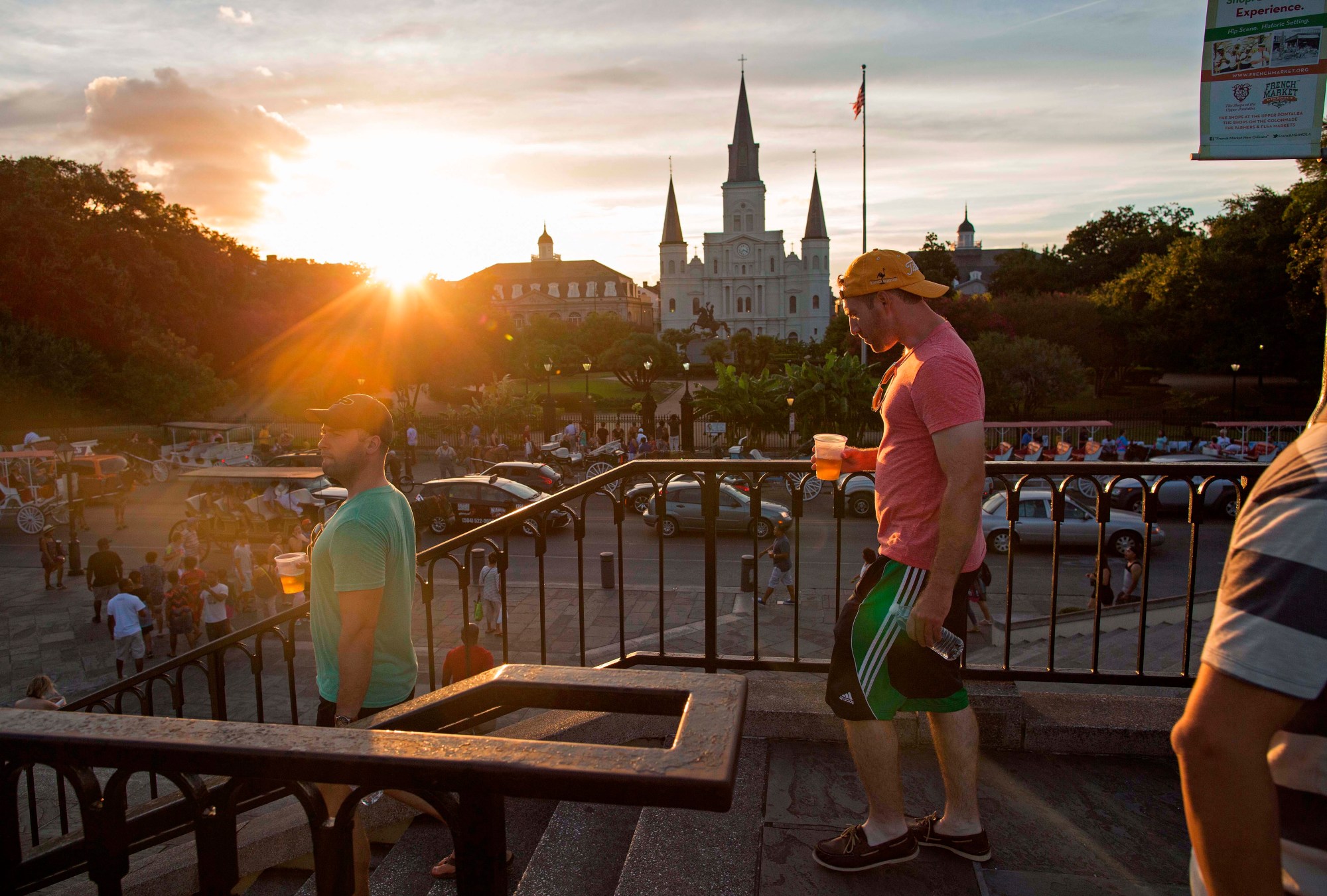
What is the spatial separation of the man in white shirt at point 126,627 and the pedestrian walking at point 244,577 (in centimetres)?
302

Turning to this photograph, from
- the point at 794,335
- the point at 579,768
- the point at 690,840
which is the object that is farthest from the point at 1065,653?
the point at 794,335

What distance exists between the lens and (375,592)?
2896 mm

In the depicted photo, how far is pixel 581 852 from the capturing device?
3.00 metres

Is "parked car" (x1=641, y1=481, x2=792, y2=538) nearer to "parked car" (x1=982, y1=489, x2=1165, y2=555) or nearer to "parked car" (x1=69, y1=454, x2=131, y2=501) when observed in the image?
"parked car" (x1=982, y1=489, x2=1165, y2=555)

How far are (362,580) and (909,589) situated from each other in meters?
1.84

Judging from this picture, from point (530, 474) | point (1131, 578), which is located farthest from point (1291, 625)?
point (530, 474)

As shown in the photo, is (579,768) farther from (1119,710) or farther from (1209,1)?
(1209,1)

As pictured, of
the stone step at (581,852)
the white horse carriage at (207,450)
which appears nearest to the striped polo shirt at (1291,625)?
the stone step at (581,852)

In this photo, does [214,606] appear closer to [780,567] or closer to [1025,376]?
[780,567]

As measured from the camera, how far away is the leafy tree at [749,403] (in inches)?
1110

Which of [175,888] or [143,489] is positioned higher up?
[175,888]

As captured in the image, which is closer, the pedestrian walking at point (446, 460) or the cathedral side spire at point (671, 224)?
the pedestrian walking at point (446, 460)

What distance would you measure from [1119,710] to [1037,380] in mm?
32620

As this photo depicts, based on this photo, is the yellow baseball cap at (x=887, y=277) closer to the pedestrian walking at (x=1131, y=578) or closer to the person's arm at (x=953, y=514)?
the person's arm at (x=953, y=514)
